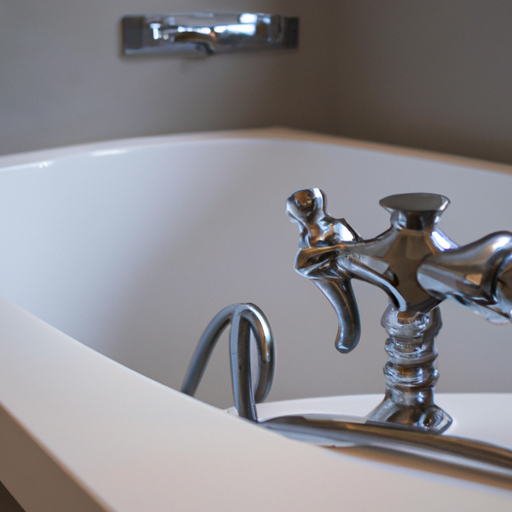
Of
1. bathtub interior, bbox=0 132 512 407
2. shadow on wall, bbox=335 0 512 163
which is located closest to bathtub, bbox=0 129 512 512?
bathtub interior, bbox=0 132 512 407

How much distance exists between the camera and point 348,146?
1128 mm

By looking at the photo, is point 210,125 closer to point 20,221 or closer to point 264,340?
point 20,221

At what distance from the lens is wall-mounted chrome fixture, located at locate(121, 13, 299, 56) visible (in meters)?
1.15

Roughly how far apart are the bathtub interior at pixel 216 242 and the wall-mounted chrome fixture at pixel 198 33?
0.56 feet

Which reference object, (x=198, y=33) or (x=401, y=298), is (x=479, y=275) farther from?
(x=198, y=33)

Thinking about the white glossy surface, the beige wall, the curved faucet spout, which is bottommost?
the white glossy surface

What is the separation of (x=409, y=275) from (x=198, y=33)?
869mm

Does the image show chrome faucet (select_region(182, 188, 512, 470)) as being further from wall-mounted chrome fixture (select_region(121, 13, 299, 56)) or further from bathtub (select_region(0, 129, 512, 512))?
wall-mounted chrome fixture (select_region(121, 13, 299, 56))

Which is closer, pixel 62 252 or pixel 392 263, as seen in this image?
pixel 392 263

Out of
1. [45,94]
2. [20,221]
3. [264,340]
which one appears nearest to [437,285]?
[264,340]

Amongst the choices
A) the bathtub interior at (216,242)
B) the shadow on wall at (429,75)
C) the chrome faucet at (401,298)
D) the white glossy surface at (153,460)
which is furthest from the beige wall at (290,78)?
the white glossy surface at (153,460)

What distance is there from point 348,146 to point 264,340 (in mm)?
647

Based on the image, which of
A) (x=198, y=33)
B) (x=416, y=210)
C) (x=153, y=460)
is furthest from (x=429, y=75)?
(x=153, y=460)

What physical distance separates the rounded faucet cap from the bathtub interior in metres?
0.54
